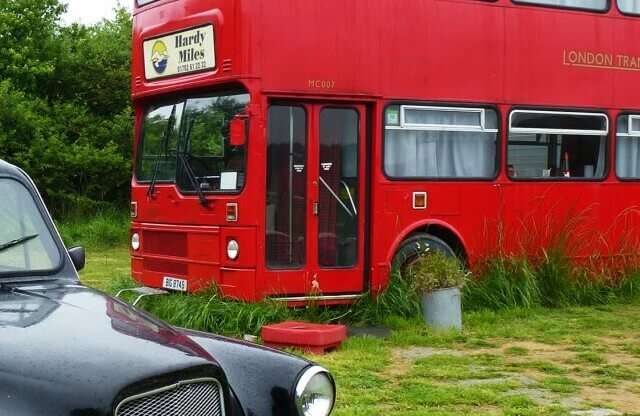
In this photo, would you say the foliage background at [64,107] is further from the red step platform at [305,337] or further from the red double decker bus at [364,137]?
the red step platform at [305,337]

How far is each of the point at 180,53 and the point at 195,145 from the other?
1.07 meters

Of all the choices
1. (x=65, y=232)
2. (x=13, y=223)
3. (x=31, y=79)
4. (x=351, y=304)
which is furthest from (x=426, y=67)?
(x=31, y=79)

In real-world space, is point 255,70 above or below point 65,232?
above

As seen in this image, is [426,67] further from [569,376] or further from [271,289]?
[569,376]

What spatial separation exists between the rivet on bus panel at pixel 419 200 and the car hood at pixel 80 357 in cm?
706

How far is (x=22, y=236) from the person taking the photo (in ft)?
15.6

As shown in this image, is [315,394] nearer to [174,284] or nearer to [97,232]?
[174,284]

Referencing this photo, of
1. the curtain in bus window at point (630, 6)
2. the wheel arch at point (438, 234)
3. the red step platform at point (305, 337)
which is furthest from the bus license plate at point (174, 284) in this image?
the curtain in bus window at point (630, 6)

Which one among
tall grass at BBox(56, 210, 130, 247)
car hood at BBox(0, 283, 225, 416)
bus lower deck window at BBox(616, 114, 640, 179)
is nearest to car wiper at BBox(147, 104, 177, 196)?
bus lower deck window at BBox(616, 114, 640, 179)

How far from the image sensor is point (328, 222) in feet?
34.6

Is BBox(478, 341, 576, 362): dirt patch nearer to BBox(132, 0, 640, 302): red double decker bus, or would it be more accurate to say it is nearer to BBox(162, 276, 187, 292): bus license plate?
BBox(132, 0, 640, 302): red double decker bus

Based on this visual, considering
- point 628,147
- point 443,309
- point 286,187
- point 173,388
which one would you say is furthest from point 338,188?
→ point 173,388

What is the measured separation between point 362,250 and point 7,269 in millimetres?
6545

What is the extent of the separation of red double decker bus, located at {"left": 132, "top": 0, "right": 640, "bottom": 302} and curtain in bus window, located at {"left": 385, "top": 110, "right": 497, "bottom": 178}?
17 mm
